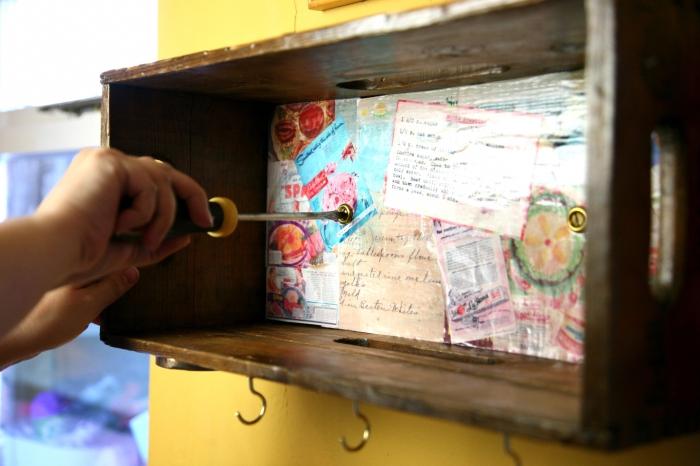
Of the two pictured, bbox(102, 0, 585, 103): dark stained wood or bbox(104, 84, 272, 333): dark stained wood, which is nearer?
bbox(102, 0, 585, 103): dark stained wood

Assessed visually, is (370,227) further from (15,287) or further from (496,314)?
(15,287)

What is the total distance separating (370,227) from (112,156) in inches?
14.9

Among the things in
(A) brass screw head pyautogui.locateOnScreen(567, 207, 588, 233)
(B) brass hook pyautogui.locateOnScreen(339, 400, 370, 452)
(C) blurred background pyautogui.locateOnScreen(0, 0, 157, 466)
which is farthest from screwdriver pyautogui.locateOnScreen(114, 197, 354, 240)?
(C) blurred background pyautogui.locateOnScreen(0, 0, 157, 466)

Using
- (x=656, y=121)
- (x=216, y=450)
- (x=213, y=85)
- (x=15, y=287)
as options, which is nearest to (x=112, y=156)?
(x=15, y=287)

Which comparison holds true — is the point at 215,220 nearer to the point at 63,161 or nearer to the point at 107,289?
the point at 107,289

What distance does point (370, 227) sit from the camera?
110 centimetres

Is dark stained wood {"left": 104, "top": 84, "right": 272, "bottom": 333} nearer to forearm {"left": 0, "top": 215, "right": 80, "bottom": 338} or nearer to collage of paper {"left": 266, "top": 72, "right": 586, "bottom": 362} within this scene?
collage of paper {"left": 266, "top": 72, "right": 586, "bottom": 362}

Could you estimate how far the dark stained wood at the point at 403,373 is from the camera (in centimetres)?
65

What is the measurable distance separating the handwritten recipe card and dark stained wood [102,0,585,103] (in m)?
0.04

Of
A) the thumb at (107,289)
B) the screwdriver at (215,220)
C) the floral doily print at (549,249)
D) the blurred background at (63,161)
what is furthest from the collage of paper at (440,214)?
the blurred background at (63,161)

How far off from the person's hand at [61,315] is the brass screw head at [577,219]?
0.53m

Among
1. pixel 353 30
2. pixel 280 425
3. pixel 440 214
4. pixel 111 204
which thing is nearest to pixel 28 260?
pixel 111 204

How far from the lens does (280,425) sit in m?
1.28

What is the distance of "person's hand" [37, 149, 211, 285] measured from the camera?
0.80 meters
